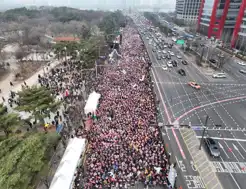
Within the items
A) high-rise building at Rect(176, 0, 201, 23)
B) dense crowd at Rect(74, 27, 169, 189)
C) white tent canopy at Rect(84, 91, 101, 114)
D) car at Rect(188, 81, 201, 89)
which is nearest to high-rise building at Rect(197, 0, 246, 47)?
car at Rect(188, 81, 201, 89)

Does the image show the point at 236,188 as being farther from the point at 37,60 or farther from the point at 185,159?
the point at 37,60

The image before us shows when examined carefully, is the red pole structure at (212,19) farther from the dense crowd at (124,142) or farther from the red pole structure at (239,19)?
the dense crowd at (124,142)

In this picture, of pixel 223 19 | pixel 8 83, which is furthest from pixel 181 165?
pixel 223 19

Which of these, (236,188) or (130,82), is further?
(130,82)

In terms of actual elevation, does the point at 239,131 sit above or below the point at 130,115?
below

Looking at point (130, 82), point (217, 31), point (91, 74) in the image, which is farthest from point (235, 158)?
point (217, 31)

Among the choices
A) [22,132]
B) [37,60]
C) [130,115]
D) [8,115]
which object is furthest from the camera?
[37,60]
